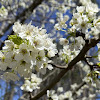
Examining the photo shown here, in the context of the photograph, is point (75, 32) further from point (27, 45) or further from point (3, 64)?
point (3, 64)

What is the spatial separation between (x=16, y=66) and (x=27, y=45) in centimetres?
19

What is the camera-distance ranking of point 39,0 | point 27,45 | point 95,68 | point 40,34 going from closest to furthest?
1. point 27,45
2. point 40,34
3. point 95,68
4. point 39,0

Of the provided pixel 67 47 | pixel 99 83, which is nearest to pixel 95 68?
pixel 99 83

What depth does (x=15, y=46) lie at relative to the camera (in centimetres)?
104

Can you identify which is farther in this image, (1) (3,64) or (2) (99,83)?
(2) (99,83)

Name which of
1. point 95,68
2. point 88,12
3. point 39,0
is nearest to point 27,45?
point 88,12

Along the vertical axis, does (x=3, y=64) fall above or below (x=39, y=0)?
below

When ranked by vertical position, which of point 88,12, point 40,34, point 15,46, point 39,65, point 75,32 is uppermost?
point 88,12

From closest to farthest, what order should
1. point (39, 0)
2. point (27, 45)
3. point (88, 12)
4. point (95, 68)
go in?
point (27, 45) → point (88, 12) → point (95, 68) → point (39, 0)

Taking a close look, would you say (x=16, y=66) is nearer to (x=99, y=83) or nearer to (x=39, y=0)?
(x=99, y=83)

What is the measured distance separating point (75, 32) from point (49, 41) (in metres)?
0.42

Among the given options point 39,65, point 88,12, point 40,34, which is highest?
point 88,12

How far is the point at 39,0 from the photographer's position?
3594 mm

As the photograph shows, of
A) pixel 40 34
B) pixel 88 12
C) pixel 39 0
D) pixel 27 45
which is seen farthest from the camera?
pixel 39 0
